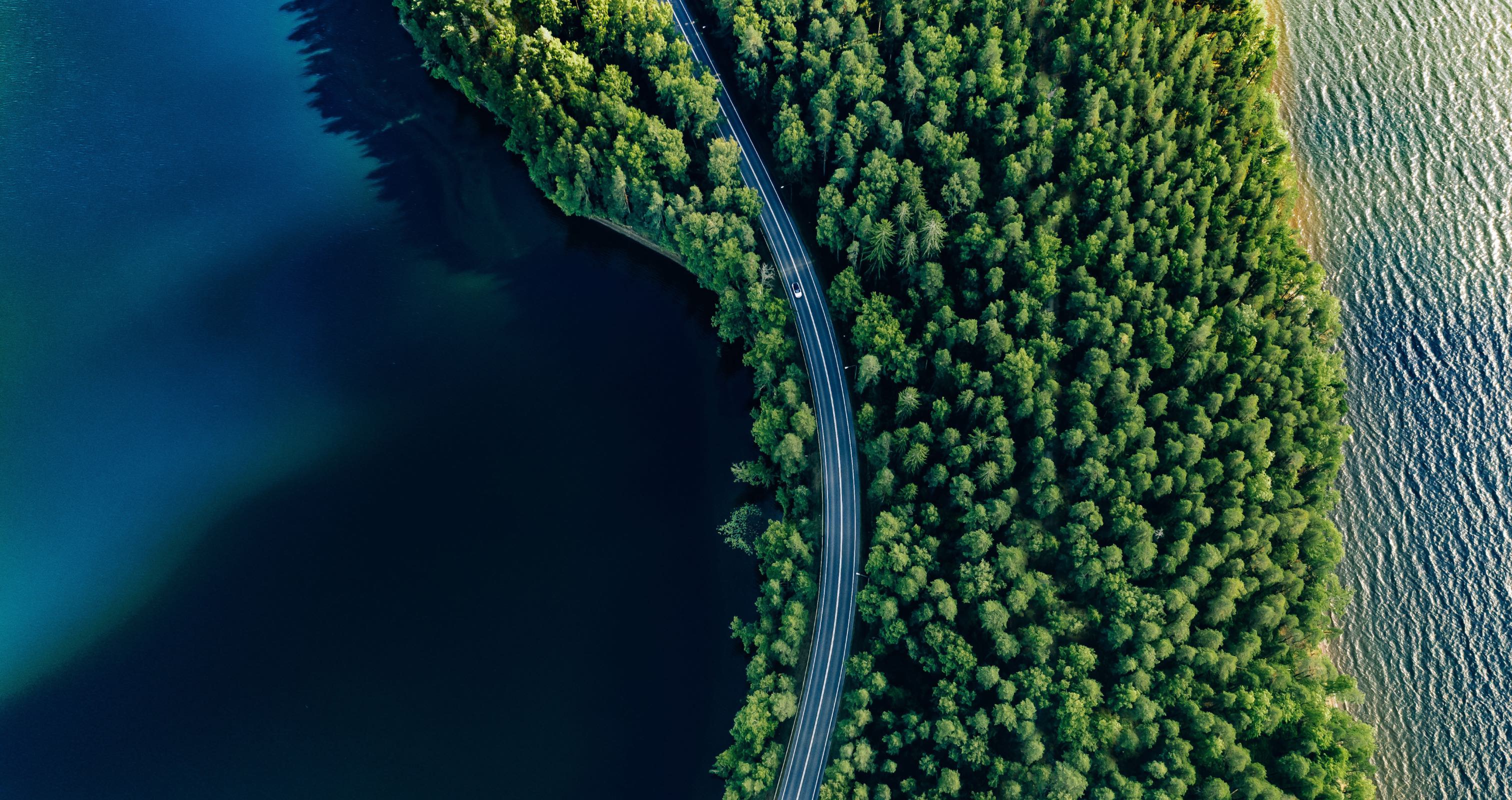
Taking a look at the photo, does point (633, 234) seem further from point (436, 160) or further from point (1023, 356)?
point (1023, 356)

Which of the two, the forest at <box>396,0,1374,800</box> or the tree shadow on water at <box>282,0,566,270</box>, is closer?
the forest at <box>396,0,1374,800</box>

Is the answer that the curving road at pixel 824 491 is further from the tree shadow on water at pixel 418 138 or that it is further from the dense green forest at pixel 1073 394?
the tree shadow on water at pixel 418 138

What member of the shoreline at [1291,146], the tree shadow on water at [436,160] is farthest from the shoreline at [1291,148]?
the tree shadow on water at [436,160]

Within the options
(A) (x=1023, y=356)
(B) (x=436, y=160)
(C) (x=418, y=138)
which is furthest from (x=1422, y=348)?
(C) (x=418, y=138)

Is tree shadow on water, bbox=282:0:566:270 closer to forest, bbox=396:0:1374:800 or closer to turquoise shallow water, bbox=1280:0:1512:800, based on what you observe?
forest, bbox=396:0:1374:800

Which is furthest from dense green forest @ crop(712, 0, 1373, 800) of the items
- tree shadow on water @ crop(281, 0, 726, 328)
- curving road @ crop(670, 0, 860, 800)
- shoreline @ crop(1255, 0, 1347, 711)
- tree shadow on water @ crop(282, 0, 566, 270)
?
tree shadow on water @ crop(282, 0, 566, 270)

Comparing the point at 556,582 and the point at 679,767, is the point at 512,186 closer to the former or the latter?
the point at 556,582
